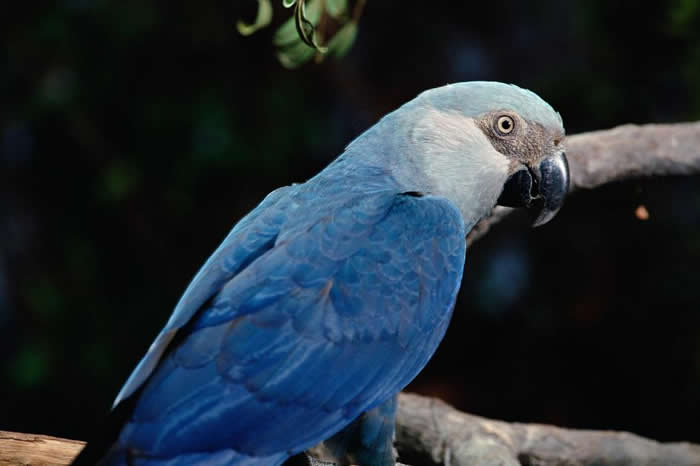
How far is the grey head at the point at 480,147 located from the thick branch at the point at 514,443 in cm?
44

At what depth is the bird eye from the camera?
1.26 m

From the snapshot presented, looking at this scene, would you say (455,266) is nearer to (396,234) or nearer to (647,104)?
(396,234)

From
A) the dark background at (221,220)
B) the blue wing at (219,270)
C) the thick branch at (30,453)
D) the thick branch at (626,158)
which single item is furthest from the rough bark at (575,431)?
the dark background at (221,220)

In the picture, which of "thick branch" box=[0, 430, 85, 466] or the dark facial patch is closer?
"thick branch" box=[0, 430, 85, 466]

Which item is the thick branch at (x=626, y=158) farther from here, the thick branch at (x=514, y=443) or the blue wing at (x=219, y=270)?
the blue wing at (x=219, y=270)

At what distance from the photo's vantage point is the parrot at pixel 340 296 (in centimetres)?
103

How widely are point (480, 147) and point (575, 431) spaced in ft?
2.12

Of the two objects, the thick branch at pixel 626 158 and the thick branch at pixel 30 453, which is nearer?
the thick branch at pixel 30 453

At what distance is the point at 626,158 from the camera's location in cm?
161

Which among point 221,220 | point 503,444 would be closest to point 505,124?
point 503,444

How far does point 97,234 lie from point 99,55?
59 cm

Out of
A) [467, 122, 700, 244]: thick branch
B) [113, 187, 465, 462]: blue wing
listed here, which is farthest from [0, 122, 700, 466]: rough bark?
[113, 187, 465, 462]: blue wing

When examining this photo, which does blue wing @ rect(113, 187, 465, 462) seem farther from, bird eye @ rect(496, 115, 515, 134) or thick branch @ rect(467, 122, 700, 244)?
thick branch @ rect(467, 122, 700, 244)

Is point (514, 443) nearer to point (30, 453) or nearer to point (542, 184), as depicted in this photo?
point (542, 184)
